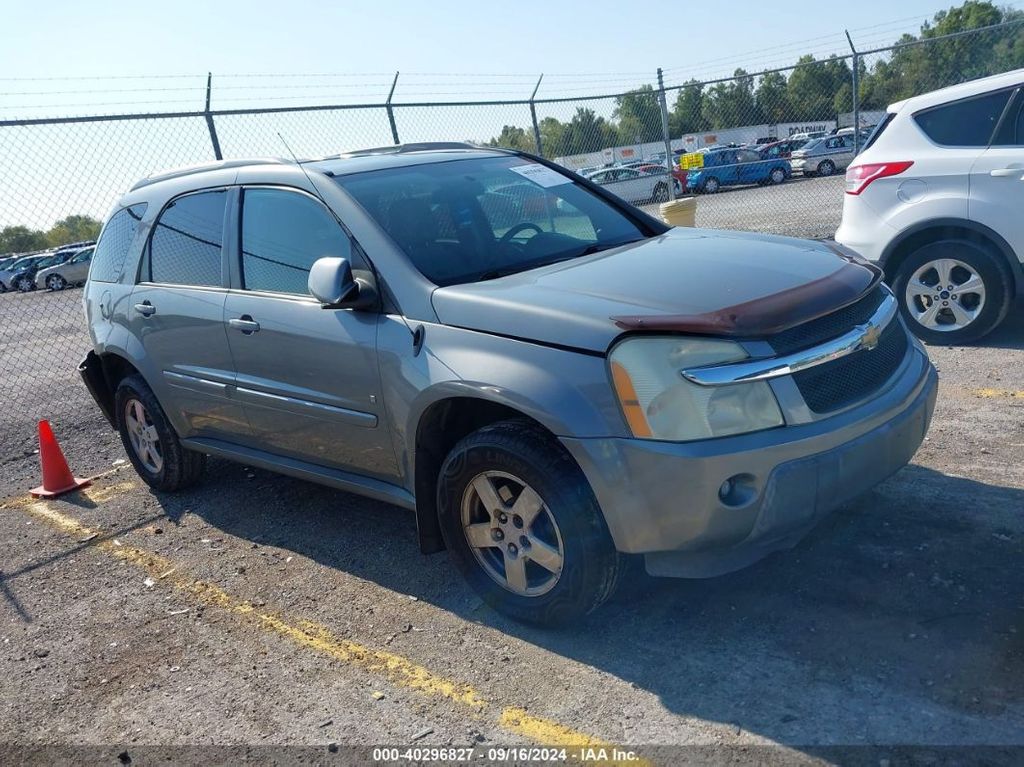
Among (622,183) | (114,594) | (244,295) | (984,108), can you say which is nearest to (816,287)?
(244,295)

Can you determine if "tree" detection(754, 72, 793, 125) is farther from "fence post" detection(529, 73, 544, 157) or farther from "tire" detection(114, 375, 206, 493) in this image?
"tire" detection(114, 375, 206, 493)

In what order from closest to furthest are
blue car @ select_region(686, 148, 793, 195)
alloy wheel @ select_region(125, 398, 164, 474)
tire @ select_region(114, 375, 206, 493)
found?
tire @ select_region(114, 375, 206, 493), alloy wheel @ select_region(125, 398, 164, 474), blue car @ select_region(686, 148, 793, 195)

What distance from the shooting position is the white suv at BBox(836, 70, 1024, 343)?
6430 mm

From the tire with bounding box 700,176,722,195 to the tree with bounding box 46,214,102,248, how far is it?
18.4 metres

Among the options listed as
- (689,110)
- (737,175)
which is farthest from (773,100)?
(737,175)

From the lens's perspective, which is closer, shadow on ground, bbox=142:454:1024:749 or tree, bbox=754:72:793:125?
shadow on ground, bbox=142:454:1024:749

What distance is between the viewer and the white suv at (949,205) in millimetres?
6430

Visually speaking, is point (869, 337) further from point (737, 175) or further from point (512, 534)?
point (737, 175)

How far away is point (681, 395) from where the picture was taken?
320 cm

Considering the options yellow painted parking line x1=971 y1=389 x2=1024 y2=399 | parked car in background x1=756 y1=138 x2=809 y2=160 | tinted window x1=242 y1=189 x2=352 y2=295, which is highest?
tinted window x1=242 y1=189 x2=352 y2=295

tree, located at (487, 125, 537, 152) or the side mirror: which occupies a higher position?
tree, located at (487, 125, 537, 152)

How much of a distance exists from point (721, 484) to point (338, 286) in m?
1.74

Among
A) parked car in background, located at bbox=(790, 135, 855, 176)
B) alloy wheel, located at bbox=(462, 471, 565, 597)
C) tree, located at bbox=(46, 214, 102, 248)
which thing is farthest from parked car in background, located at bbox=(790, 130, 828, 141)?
alloy wheel, located at bbox=(462, 471, 565, 597)

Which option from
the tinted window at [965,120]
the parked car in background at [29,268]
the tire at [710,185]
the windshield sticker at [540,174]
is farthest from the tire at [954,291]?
the parked car in background at [29,268]
